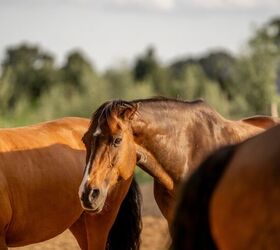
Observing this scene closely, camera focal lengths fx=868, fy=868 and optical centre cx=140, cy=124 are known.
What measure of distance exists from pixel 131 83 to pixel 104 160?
34.9 meters

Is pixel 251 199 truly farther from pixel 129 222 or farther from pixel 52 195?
pixel 129 222

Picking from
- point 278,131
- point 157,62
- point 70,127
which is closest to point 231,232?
point 278,131

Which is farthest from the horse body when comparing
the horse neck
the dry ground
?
the dry ground

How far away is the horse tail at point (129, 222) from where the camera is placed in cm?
777

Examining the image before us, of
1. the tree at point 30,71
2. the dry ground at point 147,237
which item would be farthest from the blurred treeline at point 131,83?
the dry ground at point 147,237

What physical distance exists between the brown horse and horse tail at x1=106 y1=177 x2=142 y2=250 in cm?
129

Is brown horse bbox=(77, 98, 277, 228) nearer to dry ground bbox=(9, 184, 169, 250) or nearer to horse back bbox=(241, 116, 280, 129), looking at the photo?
horse back bbox=(241, 116, 280, 129)

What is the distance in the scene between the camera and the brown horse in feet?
19.9

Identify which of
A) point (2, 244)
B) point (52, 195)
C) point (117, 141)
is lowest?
point (2, 244)

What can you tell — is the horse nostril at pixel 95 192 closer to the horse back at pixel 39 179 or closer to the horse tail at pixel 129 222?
the horse back at pixel 39 179

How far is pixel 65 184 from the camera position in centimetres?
732

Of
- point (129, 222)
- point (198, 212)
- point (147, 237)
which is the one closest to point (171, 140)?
point (129, 222)

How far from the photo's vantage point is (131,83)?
4091cm

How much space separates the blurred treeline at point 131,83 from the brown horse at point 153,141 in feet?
2.33
